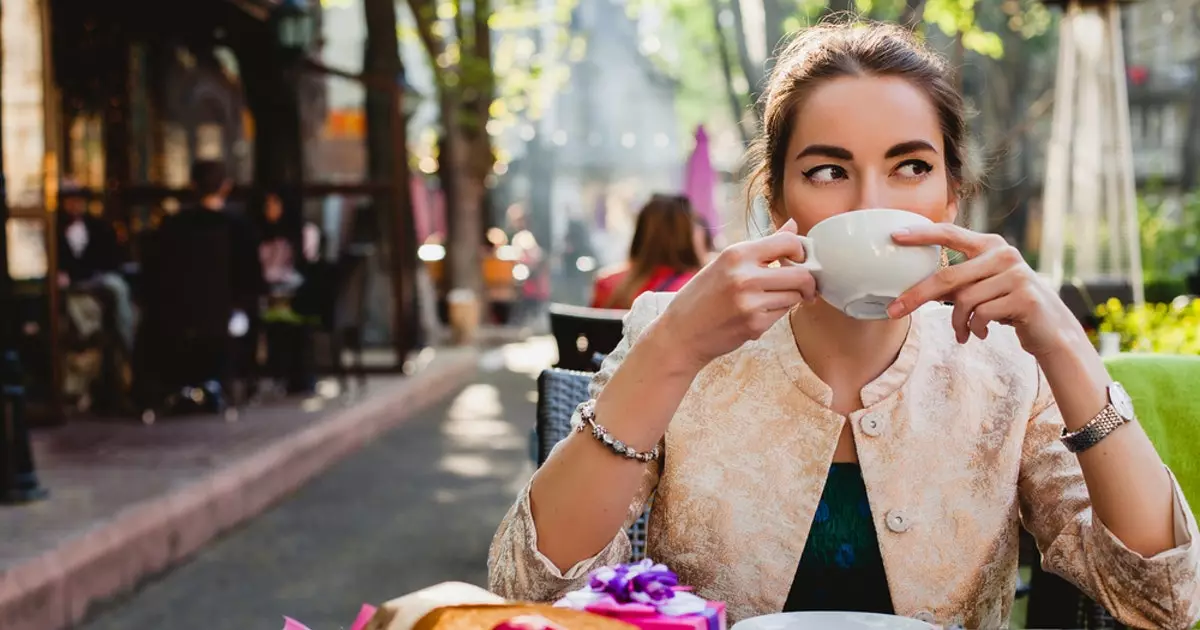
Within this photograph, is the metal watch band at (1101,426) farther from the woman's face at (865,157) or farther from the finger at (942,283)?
the woman's face at (865,157)

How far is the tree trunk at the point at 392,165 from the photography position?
14.4 meters

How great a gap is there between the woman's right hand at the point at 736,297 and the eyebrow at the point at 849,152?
255 mm

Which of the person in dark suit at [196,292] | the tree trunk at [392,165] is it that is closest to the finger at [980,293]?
the person in dark suit at [196,292]

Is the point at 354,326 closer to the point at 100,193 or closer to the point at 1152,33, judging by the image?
the point at 100,193

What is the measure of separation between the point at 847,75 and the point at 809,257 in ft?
1.84

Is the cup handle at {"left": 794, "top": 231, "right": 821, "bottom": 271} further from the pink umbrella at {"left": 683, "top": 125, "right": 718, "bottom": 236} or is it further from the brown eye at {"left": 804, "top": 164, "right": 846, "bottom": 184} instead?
the pink umbrella at {"left": 683, "top": 125, "right": 718, "bottom": 236}

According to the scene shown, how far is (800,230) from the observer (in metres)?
2.04

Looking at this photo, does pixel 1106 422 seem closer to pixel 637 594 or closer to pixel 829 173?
pixel 829 173

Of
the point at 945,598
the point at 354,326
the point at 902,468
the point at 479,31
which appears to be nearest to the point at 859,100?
the point at 902,468

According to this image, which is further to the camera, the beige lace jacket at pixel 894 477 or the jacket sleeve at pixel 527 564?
the beige lace jacket at pixel 894 477

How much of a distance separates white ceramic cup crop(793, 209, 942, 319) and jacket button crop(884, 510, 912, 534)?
0.53 metres

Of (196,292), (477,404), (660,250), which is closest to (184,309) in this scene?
(196,292)

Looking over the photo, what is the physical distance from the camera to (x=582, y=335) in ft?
16.2

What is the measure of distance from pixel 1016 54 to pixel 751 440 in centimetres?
2790
